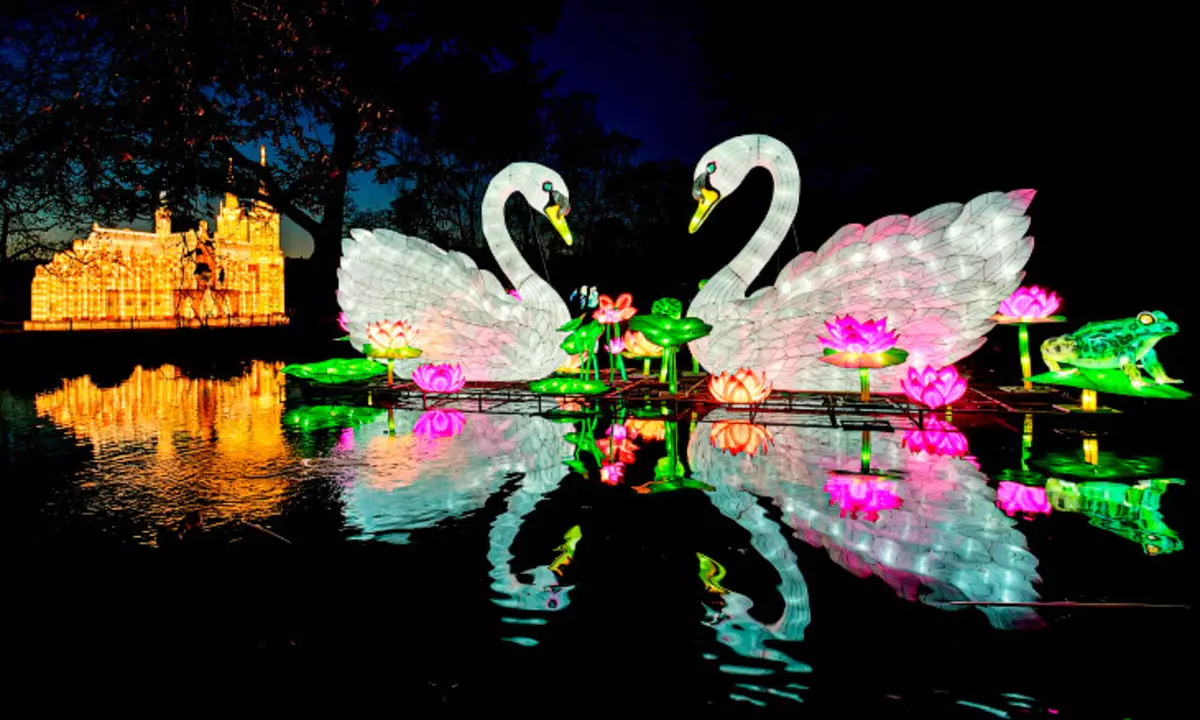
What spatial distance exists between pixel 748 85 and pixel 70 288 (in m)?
26.5

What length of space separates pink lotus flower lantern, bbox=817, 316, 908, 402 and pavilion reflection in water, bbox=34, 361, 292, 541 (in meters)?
5.19

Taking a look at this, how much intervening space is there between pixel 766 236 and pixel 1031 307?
132 inches

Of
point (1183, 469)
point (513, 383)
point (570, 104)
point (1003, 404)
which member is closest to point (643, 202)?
point (570, 104)

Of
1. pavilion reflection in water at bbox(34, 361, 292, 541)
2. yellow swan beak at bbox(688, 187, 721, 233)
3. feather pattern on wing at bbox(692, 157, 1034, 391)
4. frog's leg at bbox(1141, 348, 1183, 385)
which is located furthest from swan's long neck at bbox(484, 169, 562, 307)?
frog's leg at bbox(1141, 348, 1183, 385)

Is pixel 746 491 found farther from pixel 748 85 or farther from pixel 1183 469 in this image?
pixel 748 85

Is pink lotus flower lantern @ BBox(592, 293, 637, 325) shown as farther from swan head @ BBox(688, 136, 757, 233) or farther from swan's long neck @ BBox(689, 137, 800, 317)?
swan head @ BBox(688, 136, 757, 233)

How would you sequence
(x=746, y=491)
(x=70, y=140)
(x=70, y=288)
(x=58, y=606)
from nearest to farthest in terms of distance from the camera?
1. (x=58, y=606)
2. (x=746, y=491)
3. (x=70, y=140)
4. (x=70, y=288)

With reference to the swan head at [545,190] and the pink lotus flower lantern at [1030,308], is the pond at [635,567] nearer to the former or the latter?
the pink lotus flower lantern at [1030,308]

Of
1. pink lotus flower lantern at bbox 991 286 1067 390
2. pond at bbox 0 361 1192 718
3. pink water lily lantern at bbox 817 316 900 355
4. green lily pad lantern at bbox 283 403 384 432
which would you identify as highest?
pink lotus flower lantern at bbox 991 286 1067 390

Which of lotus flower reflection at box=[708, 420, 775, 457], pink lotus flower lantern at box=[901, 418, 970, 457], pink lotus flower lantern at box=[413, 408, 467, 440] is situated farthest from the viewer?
pink lotus flower lantern at box=[413, 408, 467, 440]

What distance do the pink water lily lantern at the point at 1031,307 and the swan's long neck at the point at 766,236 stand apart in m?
2.86

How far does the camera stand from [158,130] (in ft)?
22.2

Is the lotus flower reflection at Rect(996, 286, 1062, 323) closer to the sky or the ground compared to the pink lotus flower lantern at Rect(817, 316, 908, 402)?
closer to the sky

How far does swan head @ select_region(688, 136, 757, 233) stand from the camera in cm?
907
